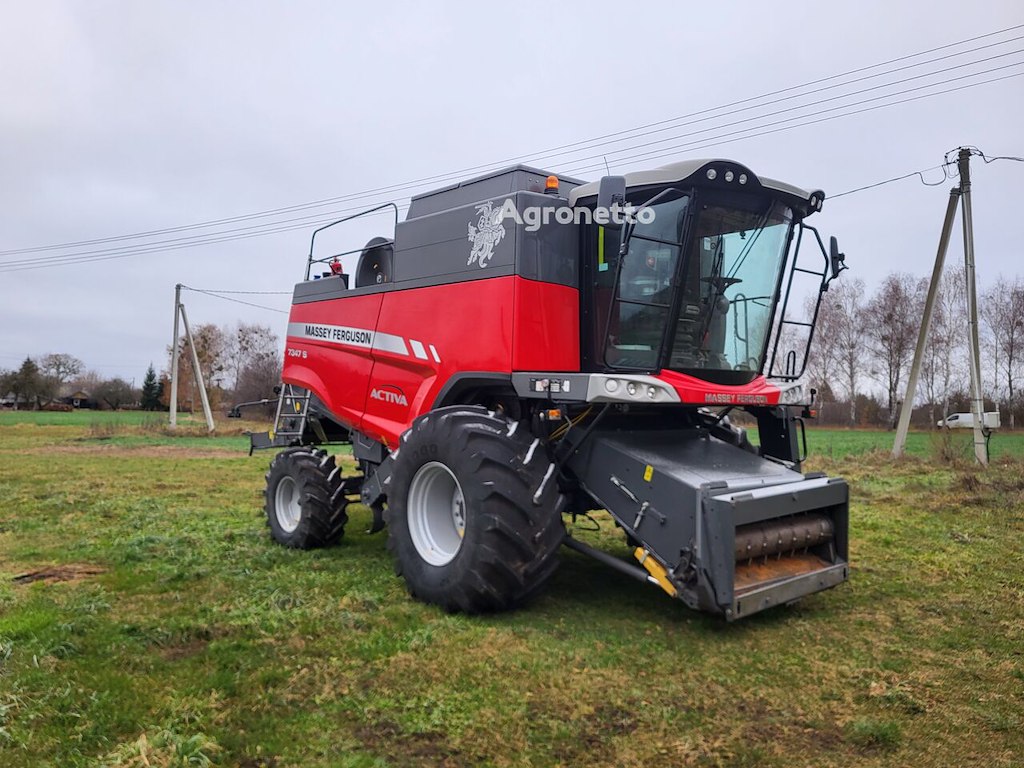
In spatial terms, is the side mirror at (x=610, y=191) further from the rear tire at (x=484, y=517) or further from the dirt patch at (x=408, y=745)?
the dirt patch at (x=408, y=745)

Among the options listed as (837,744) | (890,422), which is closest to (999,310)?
(890,422)

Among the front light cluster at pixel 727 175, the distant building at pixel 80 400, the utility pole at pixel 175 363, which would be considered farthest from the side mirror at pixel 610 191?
the distant building at pixel 80 400

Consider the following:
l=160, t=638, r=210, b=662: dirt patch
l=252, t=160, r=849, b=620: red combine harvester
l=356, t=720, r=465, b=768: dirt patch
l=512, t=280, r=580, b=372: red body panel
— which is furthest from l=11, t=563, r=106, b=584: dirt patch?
l=512, t=280, r=580, b=372: red body panel

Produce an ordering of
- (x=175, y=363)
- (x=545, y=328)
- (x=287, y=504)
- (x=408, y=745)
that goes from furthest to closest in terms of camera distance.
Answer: (x=175, y=363) → (x=287, y=504) → (x=545, y=328) → (x=408, y=745)

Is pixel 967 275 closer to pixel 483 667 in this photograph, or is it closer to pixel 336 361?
pixel 336 361

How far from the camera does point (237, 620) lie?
463cm

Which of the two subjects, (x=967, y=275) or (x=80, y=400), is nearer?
(x=967, y=275)

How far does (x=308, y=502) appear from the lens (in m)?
6.88

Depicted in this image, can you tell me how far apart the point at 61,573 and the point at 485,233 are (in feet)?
15.4

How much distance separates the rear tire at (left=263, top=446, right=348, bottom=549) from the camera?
22.6ft

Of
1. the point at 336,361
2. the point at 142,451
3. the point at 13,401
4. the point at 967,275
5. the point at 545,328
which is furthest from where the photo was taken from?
the point at 13,401

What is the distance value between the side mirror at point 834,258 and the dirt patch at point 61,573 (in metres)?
6.76

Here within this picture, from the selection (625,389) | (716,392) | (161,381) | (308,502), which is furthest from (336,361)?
(161,381)

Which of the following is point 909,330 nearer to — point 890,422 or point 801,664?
point 890,422
